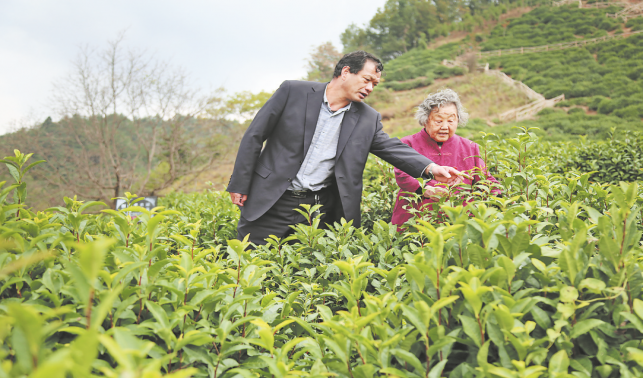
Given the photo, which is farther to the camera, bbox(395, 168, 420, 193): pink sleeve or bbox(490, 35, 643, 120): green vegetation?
bbox(490, 35, 643, 120): green vegetation

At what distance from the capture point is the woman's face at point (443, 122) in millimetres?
3285

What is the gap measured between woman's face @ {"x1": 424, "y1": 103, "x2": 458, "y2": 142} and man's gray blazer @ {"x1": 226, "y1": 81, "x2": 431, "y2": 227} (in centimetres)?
45

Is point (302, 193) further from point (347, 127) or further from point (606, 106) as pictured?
point (606, 106)

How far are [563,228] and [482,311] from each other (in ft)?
1.74

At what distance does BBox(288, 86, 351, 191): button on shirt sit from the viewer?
3.15 meters

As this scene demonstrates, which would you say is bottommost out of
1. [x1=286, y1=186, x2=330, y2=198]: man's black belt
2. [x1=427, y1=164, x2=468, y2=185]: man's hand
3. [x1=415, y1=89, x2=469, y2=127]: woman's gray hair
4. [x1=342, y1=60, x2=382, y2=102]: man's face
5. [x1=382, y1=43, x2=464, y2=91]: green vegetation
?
[x1=286, y1=186, x2=330, y2=198]: man's black belt

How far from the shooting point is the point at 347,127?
10.4ft

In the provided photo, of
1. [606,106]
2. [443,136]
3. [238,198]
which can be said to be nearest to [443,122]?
[443,136]

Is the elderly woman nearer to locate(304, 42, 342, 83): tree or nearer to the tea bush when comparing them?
the tea bush

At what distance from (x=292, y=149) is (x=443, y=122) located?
1.39 m

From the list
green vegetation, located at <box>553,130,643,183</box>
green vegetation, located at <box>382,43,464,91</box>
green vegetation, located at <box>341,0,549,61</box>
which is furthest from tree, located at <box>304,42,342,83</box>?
green vegetation, located at <box>553,130,643,183</box>

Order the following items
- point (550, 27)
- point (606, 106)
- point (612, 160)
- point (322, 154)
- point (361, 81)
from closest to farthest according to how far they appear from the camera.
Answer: point (361, 81)
point (322, 154)
point (612, 160)
point (606, 106)
point (550, 27)

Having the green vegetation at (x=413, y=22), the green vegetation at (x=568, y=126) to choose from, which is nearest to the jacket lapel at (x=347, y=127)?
the green vegetation at (x=568, y=126)

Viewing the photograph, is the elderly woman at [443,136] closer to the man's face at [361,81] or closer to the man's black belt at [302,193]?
the man's face at [361,81]
